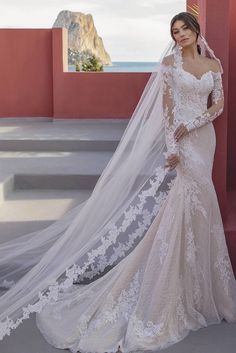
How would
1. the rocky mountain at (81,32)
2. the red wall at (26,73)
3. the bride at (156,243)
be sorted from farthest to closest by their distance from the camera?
the rocky mountain at (81,32) < the red wall at (26,73) < the bride at (156,243)

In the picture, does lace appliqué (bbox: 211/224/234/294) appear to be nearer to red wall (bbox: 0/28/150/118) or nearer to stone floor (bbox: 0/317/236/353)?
stone floor (bbox: 0/317/236/353)

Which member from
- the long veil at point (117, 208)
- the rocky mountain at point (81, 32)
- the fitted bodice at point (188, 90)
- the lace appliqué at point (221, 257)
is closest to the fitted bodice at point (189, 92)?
the fitted bodice at point (188, 90)

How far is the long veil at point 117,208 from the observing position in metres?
2.98

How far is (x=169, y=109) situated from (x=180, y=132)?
0.13 m

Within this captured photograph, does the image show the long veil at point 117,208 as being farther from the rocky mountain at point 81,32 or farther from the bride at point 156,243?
the rocky mountain at point 81,32

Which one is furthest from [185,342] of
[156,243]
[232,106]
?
[232,106]

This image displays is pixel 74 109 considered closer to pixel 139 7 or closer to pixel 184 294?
pixel 184 294

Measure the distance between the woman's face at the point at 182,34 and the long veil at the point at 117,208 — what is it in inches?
7.0

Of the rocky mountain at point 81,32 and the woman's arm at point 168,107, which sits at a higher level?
the rocky mountain at point 81,32

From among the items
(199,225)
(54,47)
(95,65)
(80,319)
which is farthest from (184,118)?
(95,65)

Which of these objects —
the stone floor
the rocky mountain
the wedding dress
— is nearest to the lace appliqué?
the wedding dress

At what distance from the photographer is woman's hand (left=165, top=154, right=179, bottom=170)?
9.76 feet

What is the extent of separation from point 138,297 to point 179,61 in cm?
123

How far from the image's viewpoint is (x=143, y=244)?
3057 millimetres
